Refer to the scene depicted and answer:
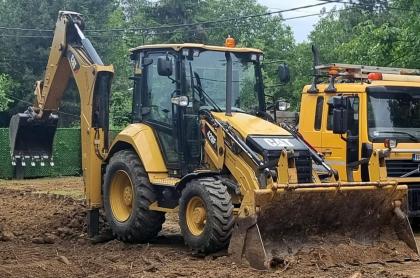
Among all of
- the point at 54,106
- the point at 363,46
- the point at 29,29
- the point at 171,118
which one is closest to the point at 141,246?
the point at 171,118

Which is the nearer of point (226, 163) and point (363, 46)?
point (226, 163)

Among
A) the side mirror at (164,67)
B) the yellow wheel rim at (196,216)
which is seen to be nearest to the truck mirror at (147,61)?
the side mirror at (164,67)

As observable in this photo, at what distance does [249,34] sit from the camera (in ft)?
186

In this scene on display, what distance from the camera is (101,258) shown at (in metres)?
9.64

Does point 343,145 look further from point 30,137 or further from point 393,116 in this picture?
point 30,137

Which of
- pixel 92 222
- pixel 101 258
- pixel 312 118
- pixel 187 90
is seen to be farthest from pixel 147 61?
pixel 312 118

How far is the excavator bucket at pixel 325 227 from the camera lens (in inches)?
340

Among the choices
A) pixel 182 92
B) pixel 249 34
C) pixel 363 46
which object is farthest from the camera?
pixel 249 34

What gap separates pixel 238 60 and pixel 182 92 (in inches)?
45.5

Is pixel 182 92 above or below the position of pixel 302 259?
above

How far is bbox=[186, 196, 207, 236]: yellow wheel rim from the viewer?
936 centimetres

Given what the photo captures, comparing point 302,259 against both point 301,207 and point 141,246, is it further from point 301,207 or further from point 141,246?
point 141,246

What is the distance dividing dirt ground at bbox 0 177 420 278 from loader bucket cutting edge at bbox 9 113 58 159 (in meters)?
1.21

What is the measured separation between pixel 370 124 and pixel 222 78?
301 centimetres
